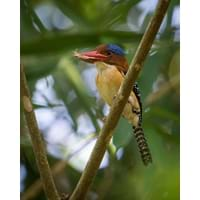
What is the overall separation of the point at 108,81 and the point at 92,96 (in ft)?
0.20

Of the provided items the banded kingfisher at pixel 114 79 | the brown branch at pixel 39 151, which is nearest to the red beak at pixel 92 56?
the banded kingfisher at pixel 114 79

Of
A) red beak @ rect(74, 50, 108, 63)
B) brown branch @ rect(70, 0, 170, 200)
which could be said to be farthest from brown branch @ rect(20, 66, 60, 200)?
red beak @ rect(74, 50, 108, 63)

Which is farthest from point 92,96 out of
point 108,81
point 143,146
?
point 143,146

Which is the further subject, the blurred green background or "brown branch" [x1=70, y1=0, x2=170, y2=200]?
the blurred green background

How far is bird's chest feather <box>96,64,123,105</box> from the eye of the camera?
1241mm

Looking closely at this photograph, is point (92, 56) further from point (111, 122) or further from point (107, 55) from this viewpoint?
point (111, 122)

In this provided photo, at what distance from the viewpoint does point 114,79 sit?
125cm

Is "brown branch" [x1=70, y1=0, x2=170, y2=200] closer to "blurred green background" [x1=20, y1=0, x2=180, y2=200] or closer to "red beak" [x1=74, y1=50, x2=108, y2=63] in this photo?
"blurred green background" [x1=20, y1=0, x2=180, y2=200]

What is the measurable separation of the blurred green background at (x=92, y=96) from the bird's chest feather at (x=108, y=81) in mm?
20
